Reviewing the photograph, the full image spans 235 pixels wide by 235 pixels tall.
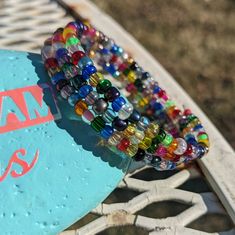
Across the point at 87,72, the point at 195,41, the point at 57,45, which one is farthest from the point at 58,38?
the point at 195,41

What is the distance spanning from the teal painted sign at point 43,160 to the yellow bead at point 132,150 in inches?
2.0

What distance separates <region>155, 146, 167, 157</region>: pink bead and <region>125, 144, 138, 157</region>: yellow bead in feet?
0.16

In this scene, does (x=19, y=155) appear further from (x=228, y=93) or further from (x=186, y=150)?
(x=228, y=93)

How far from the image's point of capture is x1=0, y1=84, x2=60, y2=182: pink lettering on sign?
1.21 metres

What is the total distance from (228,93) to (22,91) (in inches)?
47.3

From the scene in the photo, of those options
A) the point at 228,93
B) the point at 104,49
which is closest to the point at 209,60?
the point at 228,93

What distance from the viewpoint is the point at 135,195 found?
1.59 meters

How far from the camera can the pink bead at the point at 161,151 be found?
1.28 meters

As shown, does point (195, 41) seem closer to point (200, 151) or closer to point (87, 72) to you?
point (200, 151)

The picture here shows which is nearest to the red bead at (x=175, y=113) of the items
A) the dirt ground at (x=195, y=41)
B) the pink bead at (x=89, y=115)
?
the pink bead at (x=89, y=115)

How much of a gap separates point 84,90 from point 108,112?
0.23ft

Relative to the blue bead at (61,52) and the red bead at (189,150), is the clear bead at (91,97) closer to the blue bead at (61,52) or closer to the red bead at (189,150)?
the blue bead at (61,52)

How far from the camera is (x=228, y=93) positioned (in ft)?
7.55

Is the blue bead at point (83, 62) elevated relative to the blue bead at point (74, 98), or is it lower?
elevated
